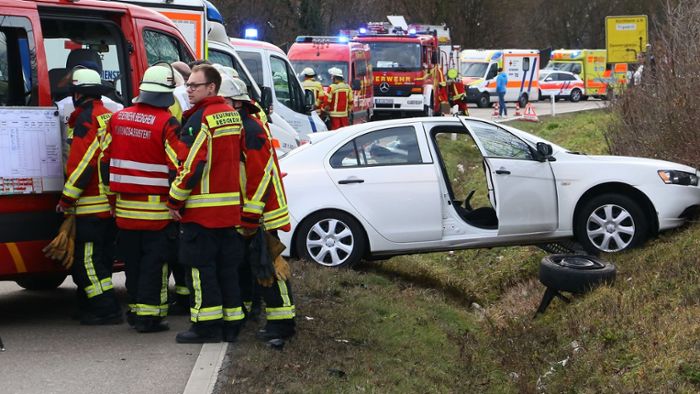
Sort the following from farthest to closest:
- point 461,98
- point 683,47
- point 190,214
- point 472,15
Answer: point 472,15, point 461,98, point 683,47, point 190,214

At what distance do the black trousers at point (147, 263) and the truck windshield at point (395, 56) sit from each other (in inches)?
908

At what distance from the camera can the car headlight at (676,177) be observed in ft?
33.8

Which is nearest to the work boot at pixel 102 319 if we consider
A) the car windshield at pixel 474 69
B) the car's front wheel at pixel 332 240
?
the car's front wheel at pixel 332 240

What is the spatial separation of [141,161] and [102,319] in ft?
4.62

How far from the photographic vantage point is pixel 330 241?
10391mm

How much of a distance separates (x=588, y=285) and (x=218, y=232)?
3.39 meters

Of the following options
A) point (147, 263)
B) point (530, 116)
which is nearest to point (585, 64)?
point (530, 116)

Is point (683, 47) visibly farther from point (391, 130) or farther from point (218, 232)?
point (218, 232)

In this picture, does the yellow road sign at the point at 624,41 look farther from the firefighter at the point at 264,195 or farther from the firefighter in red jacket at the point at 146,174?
the firefighter in red jacket at the point at 146,174

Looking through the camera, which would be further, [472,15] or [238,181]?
[472,15]

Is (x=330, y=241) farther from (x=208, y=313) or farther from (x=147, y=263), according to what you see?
(x=208, y=313)

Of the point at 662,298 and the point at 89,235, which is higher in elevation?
the point at 89,235

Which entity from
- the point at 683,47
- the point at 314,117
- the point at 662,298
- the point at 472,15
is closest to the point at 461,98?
the point at 314,117

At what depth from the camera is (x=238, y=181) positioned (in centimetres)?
702
